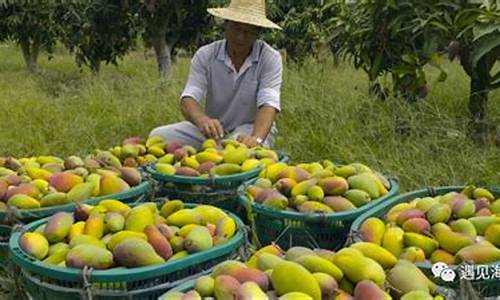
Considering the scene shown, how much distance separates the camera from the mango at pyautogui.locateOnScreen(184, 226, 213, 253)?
5.39ft

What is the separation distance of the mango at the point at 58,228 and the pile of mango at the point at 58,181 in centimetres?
25

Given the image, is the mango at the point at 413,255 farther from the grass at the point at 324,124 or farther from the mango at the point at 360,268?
the grass at the point at 324,124

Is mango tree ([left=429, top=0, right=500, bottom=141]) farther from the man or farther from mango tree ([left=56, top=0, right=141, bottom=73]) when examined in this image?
mango tree ([left=56, top=0, right=141, bottom=73])

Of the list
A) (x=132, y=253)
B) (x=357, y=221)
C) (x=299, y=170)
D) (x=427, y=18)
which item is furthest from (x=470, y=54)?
(x=132, y=253)

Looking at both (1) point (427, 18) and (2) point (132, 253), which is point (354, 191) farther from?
(1) point (427, 18)

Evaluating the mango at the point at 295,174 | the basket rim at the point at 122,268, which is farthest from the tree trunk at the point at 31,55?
the basket rim at the point at 122,268

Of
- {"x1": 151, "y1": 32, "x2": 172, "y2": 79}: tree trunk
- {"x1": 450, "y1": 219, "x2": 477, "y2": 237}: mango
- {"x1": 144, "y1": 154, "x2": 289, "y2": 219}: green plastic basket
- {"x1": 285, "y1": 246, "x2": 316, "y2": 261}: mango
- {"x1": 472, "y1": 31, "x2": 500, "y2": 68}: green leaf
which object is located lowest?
{"x1": 151, "y1": 32, "x2": 172, "y2": 79}: tree trunk

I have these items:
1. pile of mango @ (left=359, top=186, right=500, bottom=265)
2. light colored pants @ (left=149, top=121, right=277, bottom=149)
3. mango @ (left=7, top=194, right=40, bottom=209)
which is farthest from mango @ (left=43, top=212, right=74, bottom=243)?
light colored pants @ (left=149, top=121, right=277, bottom=149)

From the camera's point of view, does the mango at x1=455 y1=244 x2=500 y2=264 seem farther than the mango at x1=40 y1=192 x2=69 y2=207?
No

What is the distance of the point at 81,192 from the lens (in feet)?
6.76

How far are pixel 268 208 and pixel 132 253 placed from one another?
565 mm

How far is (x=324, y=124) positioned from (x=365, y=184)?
167 cm

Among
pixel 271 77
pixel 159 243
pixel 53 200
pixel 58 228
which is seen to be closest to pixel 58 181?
pixel 53 200

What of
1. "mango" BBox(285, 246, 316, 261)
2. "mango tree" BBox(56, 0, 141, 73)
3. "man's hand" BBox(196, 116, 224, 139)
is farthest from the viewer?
"mango tree" BBox(56, 0, 141, 73)
